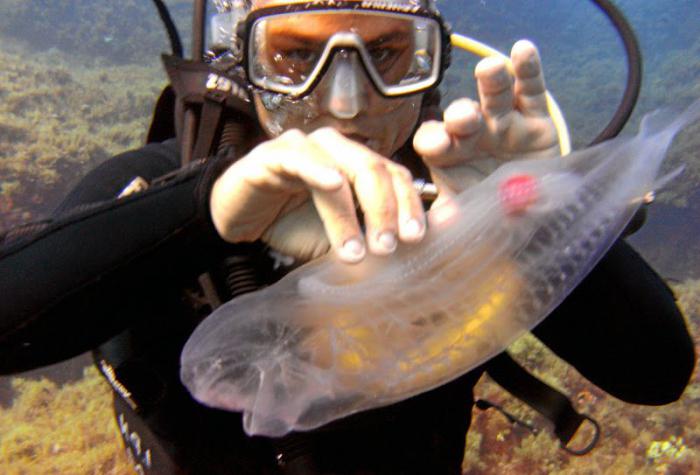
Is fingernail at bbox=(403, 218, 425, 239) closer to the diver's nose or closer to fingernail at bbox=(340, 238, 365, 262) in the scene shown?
fingernail at bbox=(340, 238, 365, 262)

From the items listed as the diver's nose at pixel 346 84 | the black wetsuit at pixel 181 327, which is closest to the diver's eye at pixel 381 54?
the diver's nose at pixel 346 84

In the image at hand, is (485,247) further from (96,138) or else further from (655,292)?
(96,138)

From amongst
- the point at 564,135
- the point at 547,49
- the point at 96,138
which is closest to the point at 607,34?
the point at 547,49

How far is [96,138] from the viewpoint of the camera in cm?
1017

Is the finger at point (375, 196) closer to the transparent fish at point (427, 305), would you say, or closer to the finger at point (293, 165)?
the finger at point (293, 165)

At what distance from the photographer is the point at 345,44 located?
1570mm

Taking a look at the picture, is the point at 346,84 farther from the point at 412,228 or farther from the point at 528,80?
the point at 412,228

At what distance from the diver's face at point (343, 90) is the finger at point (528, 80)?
1.69ft

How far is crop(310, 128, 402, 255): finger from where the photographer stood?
910 mm

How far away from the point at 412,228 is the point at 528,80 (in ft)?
1.92

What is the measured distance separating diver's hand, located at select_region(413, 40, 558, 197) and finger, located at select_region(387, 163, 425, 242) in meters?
0.31

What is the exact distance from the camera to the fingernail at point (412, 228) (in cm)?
92

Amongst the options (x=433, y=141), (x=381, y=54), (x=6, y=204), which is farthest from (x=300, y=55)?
(x=6, y=204)

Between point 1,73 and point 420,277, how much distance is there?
1452 centimetres
